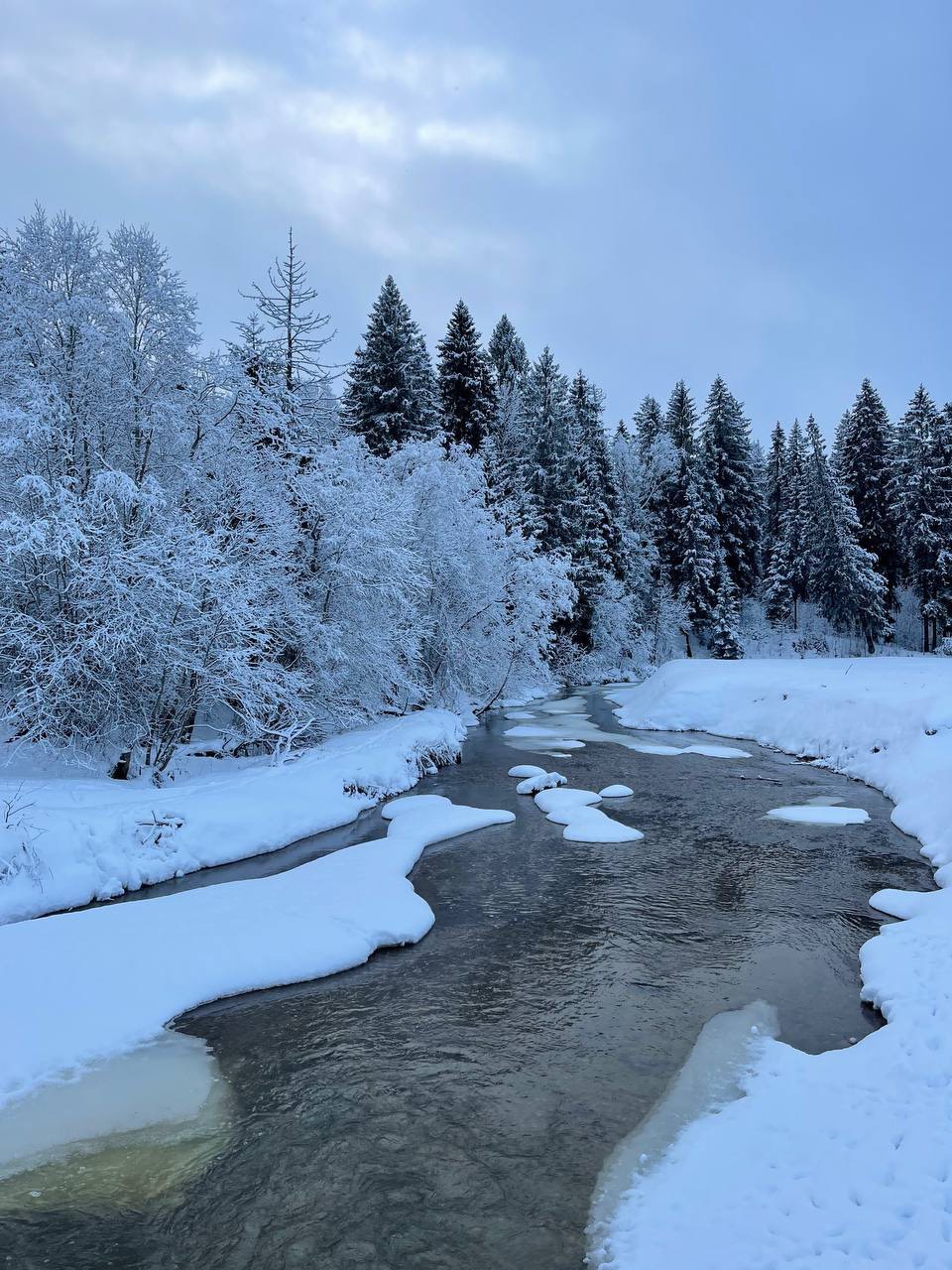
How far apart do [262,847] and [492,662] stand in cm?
1572

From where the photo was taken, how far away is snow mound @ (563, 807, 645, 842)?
10.8m

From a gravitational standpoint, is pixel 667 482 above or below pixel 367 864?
above

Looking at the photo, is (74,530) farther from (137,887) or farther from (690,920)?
(690,920)

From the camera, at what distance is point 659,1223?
3586 millimetres

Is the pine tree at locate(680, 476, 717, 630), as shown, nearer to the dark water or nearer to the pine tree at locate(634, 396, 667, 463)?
the pine tree at locate(634, 396, 667, 463)

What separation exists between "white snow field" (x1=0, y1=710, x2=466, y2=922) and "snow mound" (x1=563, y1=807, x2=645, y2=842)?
3848mm

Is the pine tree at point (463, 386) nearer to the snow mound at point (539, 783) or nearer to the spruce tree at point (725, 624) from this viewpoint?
the spruce tree at point (725, 624)

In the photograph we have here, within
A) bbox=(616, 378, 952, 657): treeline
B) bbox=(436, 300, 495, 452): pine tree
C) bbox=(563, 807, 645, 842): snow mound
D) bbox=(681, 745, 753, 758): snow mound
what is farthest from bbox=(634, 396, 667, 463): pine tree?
bbox=(563, 807, 645, 842): snow mound

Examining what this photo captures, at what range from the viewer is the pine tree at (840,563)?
38281mm

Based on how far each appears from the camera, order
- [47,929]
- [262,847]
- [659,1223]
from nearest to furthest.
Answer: [659,1223]
[47,929]
[262,847]

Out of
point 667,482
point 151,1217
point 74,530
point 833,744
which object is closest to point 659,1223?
point 151,1217

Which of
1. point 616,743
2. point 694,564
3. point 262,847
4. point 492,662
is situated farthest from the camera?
point 694,564

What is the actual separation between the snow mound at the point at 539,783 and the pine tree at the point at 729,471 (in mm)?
34888

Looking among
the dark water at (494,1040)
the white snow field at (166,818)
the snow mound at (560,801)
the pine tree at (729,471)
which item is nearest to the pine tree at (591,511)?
the pine tree at (729,471)
